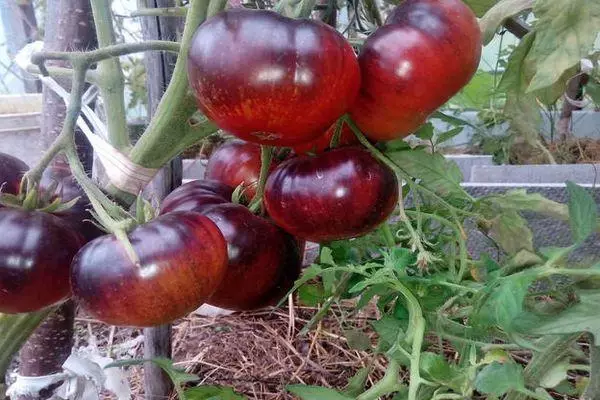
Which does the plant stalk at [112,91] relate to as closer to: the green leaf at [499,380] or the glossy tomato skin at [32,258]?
the glossy tomato skin at [32,258]

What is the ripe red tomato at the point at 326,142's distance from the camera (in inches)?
18.1

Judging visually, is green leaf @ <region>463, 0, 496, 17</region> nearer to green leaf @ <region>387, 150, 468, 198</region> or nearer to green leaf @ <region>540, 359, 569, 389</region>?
green leaf @ <region>387, 150, 468, 198</region>

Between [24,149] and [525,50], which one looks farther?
[24,149]

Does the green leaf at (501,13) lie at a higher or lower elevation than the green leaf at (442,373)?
higher

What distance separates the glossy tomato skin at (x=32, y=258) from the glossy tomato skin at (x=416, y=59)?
0.69 ft

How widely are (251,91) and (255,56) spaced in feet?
0.06

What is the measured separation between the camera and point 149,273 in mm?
358

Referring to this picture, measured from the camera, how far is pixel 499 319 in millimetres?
366

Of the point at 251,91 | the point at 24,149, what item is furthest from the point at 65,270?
the point at 24,149

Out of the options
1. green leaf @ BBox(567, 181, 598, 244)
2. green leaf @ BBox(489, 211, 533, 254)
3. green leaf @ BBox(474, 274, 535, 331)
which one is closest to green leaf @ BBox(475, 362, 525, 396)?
green leaf @ BBox(474, 274, 535, 331)

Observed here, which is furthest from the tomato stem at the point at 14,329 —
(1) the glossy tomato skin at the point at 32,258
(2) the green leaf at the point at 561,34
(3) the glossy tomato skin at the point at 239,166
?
(2) the green leaf at the point at 561,34

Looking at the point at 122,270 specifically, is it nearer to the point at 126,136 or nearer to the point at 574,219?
the point at 126,136

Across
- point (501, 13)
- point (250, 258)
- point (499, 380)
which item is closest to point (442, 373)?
point (499, 380)

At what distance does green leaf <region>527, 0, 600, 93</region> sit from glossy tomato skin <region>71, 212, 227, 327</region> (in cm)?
23
